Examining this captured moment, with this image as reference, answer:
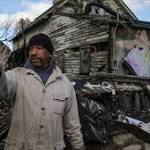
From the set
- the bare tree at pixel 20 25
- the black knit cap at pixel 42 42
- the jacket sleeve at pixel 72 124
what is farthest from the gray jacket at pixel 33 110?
the bare tree at pixel 20 25

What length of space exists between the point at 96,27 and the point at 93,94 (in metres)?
11.6

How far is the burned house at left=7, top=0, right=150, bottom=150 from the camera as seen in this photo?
8184mm

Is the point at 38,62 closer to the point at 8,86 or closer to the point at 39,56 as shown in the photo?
the point at 39,56

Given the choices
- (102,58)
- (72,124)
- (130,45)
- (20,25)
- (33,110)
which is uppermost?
(20,25)

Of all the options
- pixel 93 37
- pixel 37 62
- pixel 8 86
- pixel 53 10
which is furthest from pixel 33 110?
pixel 53 10

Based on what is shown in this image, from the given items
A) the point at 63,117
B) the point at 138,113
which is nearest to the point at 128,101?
the point at 138,113

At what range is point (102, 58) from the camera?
62.7ft

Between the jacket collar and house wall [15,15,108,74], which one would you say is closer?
the jacket collar

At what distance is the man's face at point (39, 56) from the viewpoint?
366 centimetres

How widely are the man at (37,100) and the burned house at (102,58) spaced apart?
2.94m

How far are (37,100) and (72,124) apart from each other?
475mm

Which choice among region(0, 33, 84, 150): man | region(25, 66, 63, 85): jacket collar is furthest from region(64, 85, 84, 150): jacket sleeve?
region(25, 66, 63, 85): jacket collar

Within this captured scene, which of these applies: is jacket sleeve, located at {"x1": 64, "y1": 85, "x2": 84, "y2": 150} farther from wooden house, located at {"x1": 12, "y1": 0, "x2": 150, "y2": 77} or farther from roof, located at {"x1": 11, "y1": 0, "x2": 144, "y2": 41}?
roof, located at {"x1": 11, "y1": 0, "x2": 144, "y2": 41}

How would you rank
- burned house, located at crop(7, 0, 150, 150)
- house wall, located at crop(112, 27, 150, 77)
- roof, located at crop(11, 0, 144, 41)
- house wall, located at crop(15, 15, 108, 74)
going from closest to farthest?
burned house, located at crop(7, 0, 150, 150), house wall, located at crop(112, 27, 150, 77), house wall, located at crop(15, 15, 108, 74), roof, located at crop(11, 0, 144, 41)
